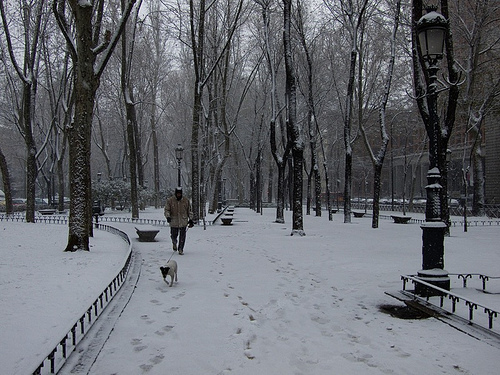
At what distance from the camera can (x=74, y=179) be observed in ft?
38.2

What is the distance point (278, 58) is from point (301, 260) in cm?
2011

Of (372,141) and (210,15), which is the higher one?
(210,15)

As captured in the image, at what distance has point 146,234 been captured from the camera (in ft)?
49.0

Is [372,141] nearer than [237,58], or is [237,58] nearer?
[237,58]

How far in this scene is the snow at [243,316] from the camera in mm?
4344

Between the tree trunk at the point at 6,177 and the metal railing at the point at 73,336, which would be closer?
the metal railing at the point at 73,336

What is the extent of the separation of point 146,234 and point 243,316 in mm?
9654

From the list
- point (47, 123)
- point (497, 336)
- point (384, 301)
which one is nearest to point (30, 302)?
point (384, 301)

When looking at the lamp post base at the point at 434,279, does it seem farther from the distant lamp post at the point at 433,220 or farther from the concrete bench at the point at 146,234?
the concrete bench at the point at 146,234

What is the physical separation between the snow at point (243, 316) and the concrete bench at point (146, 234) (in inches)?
120

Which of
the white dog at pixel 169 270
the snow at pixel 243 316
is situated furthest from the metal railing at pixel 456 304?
the white dog at pixel 169 270

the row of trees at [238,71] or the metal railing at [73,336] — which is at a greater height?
the row of trees at [238,71]

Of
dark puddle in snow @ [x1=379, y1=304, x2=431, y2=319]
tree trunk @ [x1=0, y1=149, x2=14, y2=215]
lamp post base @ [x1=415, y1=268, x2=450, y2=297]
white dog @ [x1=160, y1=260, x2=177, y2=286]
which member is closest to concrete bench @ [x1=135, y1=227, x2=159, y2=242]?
white dog @ [x1=160, y1=260, x2=177, y2=286]

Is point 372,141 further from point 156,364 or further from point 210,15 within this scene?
point 156,364
